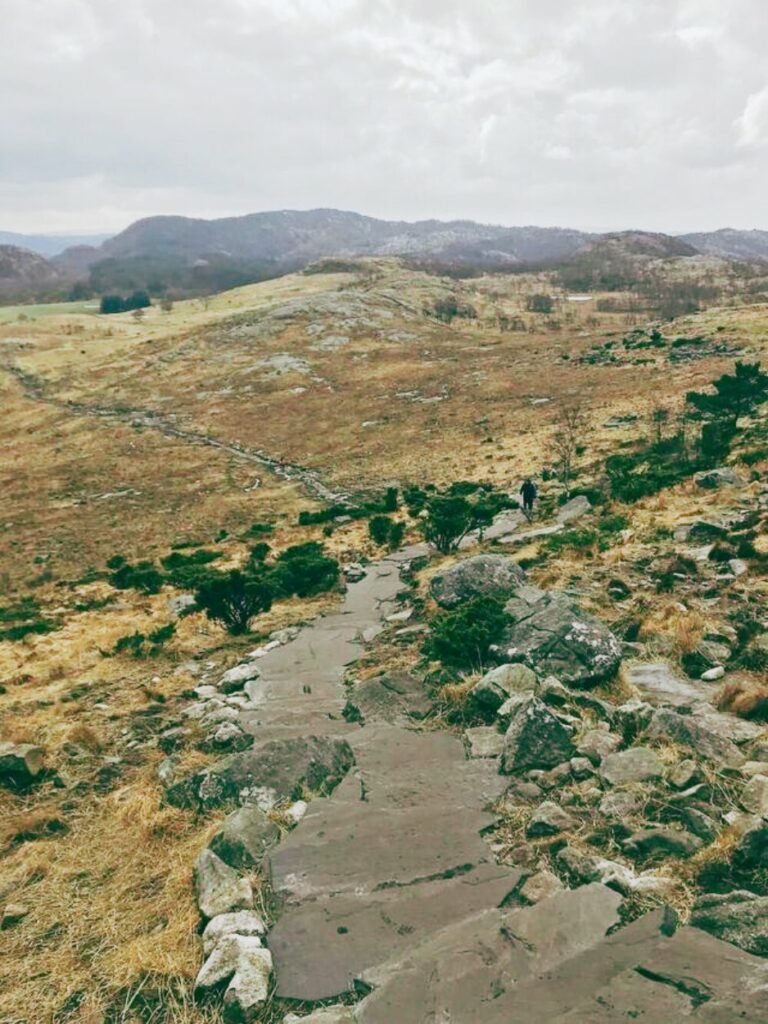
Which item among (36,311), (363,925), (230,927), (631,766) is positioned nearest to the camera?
(363,925)

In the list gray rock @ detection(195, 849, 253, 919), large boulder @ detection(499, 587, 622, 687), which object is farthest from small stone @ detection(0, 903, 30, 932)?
large boulder @ detection(499, 587, 622, 687)

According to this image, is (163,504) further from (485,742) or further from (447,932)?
(447,932)

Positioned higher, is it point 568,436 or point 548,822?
point 568,436

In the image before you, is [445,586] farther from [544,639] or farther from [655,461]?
[655,461]

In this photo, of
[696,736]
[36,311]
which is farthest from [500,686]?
[36,311]

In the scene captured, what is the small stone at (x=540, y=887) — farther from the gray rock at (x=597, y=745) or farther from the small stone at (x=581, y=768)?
the gray rock at (x=597, y=745)

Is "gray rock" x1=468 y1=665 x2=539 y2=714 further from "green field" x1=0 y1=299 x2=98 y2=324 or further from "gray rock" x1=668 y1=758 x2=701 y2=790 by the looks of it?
"green field" x1=0 y1=299 x2=98 y2=324

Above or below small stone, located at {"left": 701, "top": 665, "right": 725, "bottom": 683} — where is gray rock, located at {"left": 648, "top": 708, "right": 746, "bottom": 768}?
above

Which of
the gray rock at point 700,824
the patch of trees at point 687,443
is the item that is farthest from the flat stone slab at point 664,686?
the patch of trees at point 687,443
